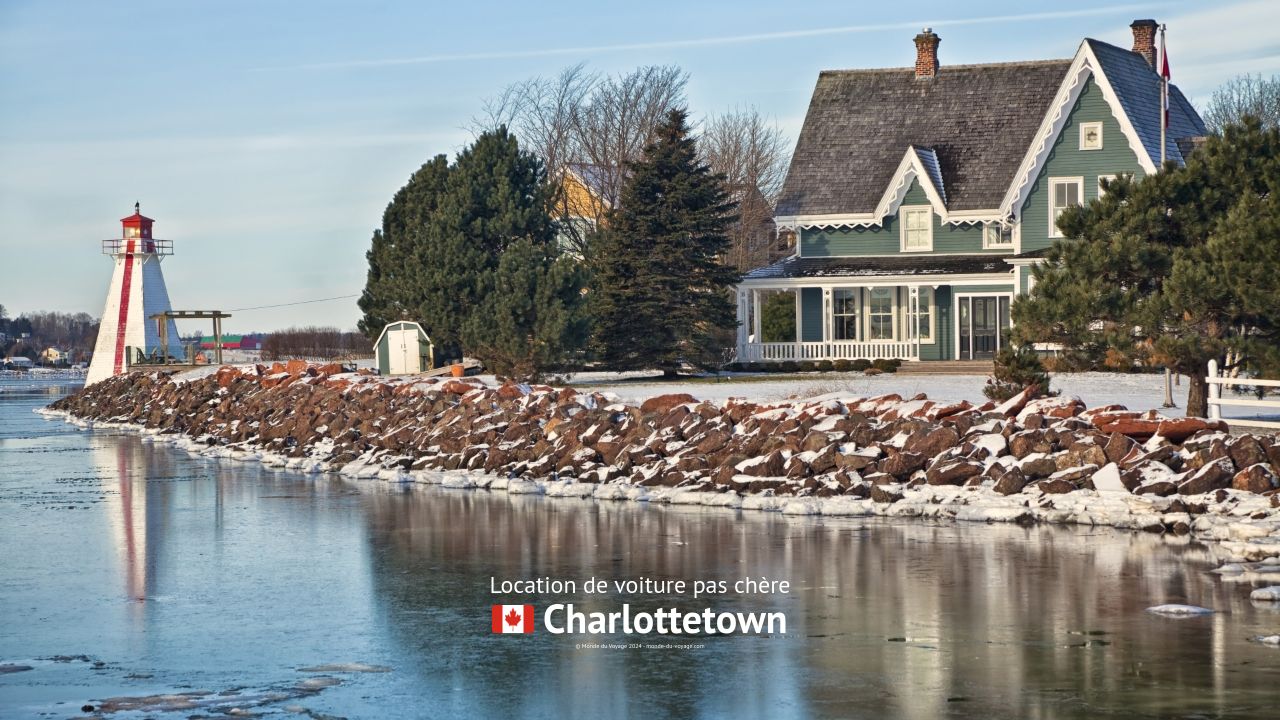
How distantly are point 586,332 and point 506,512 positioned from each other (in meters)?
18.6

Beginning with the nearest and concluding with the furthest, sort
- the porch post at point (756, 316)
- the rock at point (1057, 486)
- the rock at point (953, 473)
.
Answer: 1. the rock at point (1057, 486)
2. the rock at point (953, 473)
3. the porch post at point (756, 316)

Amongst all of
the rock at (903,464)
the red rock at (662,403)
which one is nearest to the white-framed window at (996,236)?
the red rock at (662,403)

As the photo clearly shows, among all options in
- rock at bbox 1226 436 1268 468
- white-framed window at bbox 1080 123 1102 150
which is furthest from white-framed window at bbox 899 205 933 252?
rock at bbox 1226 436 1268 468

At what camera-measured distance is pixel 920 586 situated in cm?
1215

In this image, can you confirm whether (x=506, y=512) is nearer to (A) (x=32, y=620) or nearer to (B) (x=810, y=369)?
(A) (x=32, y=620)

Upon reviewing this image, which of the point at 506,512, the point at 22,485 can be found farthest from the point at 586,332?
the point at 506,512

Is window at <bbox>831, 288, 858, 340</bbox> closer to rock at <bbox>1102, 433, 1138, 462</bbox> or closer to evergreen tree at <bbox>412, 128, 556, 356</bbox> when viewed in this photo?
evergreen tree at <bbox>412, 128, 556, 356</bbox>

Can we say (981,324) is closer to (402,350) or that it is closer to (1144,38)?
(1144,38)

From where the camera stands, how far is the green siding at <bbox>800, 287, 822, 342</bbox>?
43250 mm

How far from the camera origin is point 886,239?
4341 cm

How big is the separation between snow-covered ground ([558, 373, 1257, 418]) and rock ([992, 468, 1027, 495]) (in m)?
8.27

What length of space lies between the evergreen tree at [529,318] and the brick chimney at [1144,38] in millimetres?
19408

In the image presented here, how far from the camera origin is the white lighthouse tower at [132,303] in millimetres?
66562

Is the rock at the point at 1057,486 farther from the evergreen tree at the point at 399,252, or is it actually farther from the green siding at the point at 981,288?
the evergreen tree at the point at 399,252
